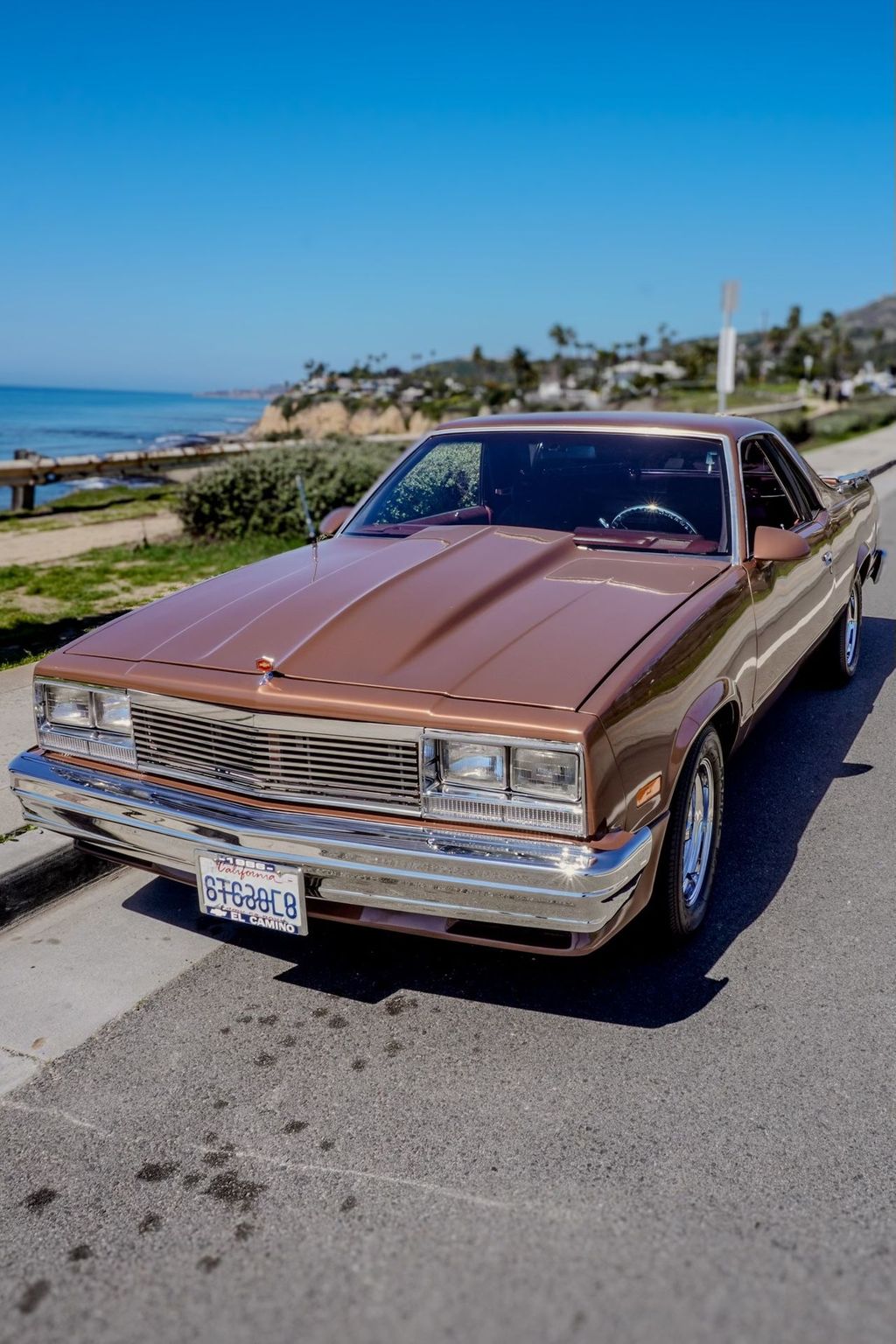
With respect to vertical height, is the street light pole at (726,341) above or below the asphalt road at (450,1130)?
above

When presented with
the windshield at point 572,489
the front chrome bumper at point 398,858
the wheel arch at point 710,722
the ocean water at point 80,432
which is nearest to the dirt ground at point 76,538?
the ocean water at point 80,432

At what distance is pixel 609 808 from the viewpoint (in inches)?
110

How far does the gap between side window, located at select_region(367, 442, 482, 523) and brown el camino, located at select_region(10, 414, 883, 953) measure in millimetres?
419

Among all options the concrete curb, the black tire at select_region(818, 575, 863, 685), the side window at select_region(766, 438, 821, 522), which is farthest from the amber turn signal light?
the black tire at select_region(818, 575, 863, 685)

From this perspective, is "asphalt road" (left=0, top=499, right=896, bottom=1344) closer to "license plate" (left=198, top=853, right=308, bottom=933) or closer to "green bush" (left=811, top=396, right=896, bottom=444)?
"license plate" (left=198, top=853, right=308, bottom=933)

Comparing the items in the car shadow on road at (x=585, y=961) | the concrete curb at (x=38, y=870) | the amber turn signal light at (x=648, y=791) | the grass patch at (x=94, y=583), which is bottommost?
the car shadow on road at (x=585, y=961)

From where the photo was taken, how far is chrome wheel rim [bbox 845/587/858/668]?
20.5ft

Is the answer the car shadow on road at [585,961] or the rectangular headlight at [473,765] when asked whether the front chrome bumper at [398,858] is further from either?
the car shadow on road at [585,961]

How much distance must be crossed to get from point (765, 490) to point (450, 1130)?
329 centimetres

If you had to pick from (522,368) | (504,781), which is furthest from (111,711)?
(522,368)

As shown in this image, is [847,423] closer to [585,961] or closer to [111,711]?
[585,961]

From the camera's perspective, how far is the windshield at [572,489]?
13.7ft

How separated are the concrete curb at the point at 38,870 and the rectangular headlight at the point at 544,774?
6.42ft

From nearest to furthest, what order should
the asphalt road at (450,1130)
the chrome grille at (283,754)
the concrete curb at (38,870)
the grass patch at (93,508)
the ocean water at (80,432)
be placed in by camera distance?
1. the asphalt road at (450,1130)
2. the chrome grille at (283,754)
3. the concrete curb at (38,870)
4. the grass patch at (93,508)
5. the ocean water at (80,432)
